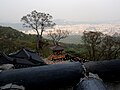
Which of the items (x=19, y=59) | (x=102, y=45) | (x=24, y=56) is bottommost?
(x=102, y=45)

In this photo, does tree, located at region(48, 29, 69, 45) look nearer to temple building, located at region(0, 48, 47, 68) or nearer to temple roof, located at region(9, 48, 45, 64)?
temple roof, located at region(9, 48, 45, 64)

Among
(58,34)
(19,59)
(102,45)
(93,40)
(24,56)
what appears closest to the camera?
(19,59)

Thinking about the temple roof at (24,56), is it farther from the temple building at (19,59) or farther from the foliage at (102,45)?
the foliage at (102,45)

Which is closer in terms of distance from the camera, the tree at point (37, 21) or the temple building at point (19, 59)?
the temple building at point (19, 59)

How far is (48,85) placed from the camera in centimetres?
349

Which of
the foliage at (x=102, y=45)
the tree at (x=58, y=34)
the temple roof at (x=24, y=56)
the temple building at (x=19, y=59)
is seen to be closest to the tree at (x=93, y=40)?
the foliage at (x=102, y=45)

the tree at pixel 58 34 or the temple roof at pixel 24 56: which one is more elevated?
the temple roof at pixel 24 56

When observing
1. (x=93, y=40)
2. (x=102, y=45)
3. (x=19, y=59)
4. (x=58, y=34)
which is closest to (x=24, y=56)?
(x=19, y=59)

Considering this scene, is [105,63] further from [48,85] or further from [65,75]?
[48,85]

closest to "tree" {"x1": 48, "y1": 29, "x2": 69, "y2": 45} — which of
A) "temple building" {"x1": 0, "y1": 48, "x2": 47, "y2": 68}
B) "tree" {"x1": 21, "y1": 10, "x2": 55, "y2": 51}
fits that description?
"tree" {"x1": 21, "y1": 10, "x2": 55, "y2": 51}

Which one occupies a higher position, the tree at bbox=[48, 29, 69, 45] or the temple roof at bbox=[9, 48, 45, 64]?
the temple roof at bbox=[9, 48, 45, 64]

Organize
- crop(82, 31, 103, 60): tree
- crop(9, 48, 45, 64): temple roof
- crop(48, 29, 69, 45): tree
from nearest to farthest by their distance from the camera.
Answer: crop(9, 48, 45, 64): temple roof < crop(82, 31, 103, 60): tree < crop(48, 29, 69, 45): tree

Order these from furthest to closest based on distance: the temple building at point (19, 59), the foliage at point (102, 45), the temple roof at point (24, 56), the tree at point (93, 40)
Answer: the tree at point (93, 40)
the foliage at point (102, 45)
the temple roof at point (24, 56)
the temple building at point (19, 59)

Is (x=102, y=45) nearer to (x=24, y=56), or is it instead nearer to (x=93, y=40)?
(x=93, y=40)
